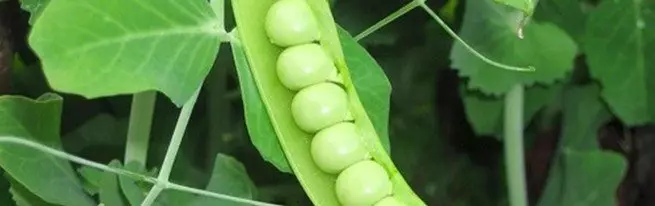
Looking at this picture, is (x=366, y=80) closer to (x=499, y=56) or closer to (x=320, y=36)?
(x=320, y=36)

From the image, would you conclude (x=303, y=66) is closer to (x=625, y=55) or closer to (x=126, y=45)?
(x=126, y=45)

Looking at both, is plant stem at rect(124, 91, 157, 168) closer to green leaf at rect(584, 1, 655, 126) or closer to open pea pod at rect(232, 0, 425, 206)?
open pea pod at rect(232, 0, 425, 206)

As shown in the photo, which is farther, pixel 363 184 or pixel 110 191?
pixel 110 191

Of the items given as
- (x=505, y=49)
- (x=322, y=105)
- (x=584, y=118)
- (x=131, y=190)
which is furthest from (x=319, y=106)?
(x=584, y=118)

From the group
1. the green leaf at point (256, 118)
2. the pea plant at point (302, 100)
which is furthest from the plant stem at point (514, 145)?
the green leaf at point (256, 118)

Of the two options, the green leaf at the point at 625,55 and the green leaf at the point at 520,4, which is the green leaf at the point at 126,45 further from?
the green leaf at the point at 625,55

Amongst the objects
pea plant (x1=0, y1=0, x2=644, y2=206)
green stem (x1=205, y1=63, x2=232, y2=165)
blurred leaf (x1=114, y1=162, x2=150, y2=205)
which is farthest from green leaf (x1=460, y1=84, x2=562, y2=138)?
blurred leaf (x1=114, y1=162, x2=150, y2=205)
